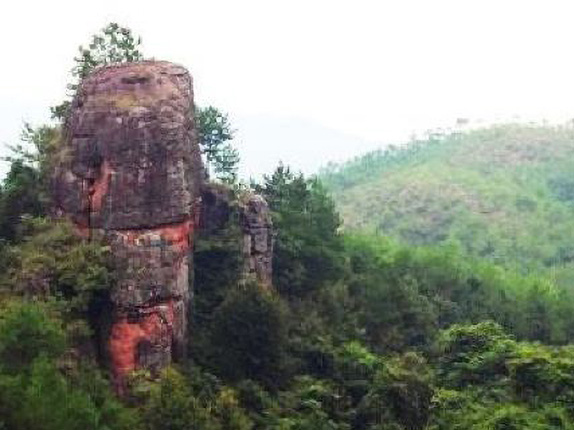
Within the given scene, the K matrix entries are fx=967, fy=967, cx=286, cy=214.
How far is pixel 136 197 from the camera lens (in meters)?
30.0

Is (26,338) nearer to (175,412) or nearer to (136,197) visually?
(175,412)

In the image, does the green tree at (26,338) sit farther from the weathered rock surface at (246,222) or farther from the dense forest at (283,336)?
the weathered rock surface at (246,222)

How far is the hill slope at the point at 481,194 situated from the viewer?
92.6 m

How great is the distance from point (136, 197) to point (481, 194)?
8144 cm

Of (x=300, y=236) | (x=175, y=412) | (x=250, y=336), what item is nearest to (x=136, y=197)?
(x=250, y=336)

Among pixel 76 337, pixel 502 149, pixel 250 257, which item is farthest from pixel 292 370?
pixel 502 149

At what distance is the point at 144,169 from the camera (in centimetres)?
3012

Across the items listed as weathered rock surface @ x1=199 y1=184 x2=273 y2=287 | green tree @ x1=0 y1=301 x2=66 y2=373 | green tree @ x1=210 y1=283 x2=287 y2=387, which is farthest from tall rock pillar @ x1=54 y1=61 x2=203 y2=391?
green tree @ x1=0 y1=301 x2=66 y2=373

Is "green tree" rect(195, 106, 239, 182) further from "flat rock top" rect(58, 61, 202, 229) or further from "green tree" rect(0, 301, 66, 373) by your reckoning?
"green tree" rect(0, 301, 66, 373)

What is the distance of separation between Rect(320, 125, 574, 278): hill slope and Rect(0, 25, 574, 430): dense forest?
37.9m

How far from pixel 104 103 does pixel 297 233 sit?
47.0ft

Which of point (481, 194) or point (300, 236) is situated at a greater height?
point (481, 194)

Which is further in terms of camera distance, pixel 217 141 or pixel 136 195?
pixel 217 141

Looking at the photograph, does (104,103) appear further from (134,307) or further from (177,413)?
(177,413)
